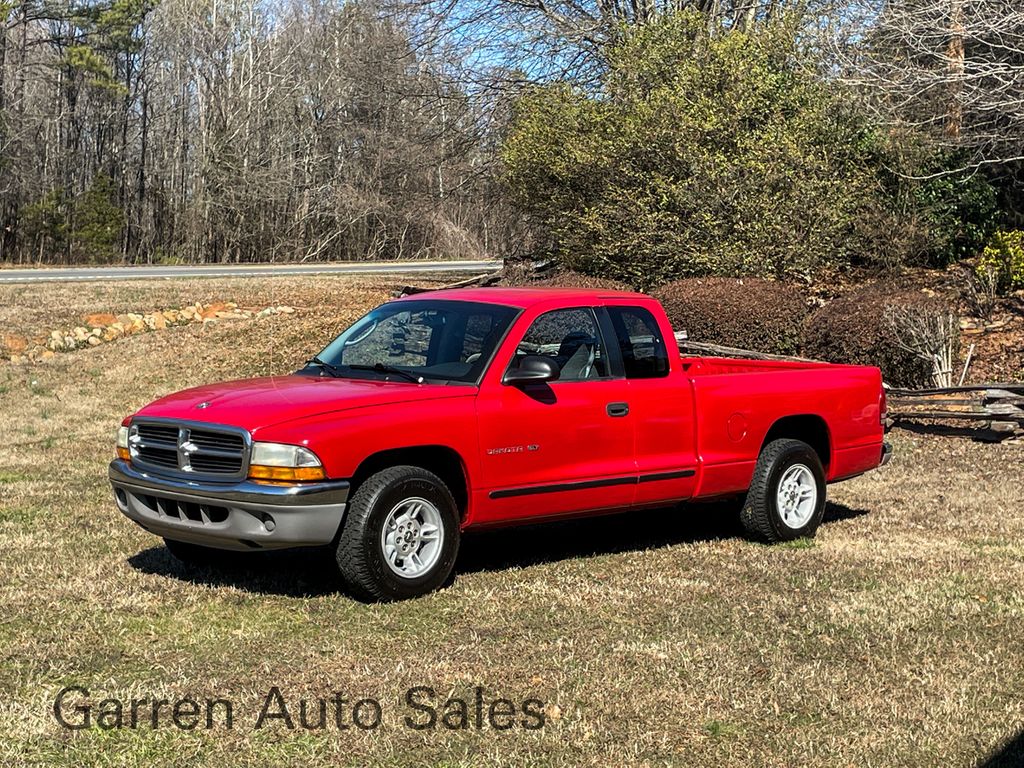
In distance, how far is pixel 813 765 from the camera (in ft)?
15.6

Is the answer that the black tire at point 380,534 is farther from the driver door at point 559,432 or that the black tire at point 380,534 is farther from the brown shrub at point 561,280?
the brown shrub at point 561,280

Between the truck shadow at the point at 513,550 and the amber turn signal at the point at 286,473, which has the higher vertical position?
the amber turn signal at the point at 286,473

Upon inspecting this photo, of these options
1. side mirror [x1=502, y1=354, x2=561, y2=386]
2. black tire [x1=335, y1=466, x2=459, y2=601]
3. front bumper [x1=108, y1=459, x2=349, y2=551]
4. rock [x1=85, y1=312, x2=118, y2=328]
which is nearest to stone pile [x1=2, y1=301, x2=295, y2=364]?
rock [x1=85, y1=312, x2=118, y2=328]

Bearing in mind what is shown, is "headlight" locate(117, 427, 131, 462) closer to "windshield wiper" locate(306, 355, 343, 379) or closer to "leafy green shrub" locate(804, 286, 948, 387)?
"windshield wiper" locate(306, 355, 343, 379)

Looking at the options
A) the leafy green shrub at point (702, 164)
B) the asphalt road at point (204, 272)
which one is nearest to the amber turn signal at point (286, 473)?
the leafy green shrub at point (702, 164)

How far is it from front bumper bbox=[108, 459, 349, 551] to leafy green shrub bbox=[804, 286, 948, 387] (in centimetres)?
956

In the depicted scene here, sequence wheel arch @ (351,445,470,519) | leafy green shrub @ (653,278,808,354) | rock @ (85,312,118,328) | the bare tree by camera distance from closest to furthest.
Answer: wheel arch @ (351,445,470,519)
leafy green shrub @ (653,278,808,354)
the bare tree
rock @ (85,312,118,328)

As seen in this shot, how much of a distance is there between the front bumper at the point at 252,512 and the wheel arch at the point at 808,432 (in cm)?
358

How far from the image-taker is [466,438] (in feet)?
23.4

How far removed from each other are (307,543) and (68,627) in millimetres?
1255

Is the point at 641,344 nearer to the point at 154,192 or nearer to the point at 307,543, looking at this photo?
the point at 307,543

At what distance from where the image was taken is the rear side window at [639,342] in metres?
8.12

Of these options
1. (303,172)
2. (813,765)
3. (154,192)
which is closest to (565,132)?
(813,765)

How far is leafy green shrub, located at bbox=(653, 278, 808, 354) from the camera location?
1541cm
